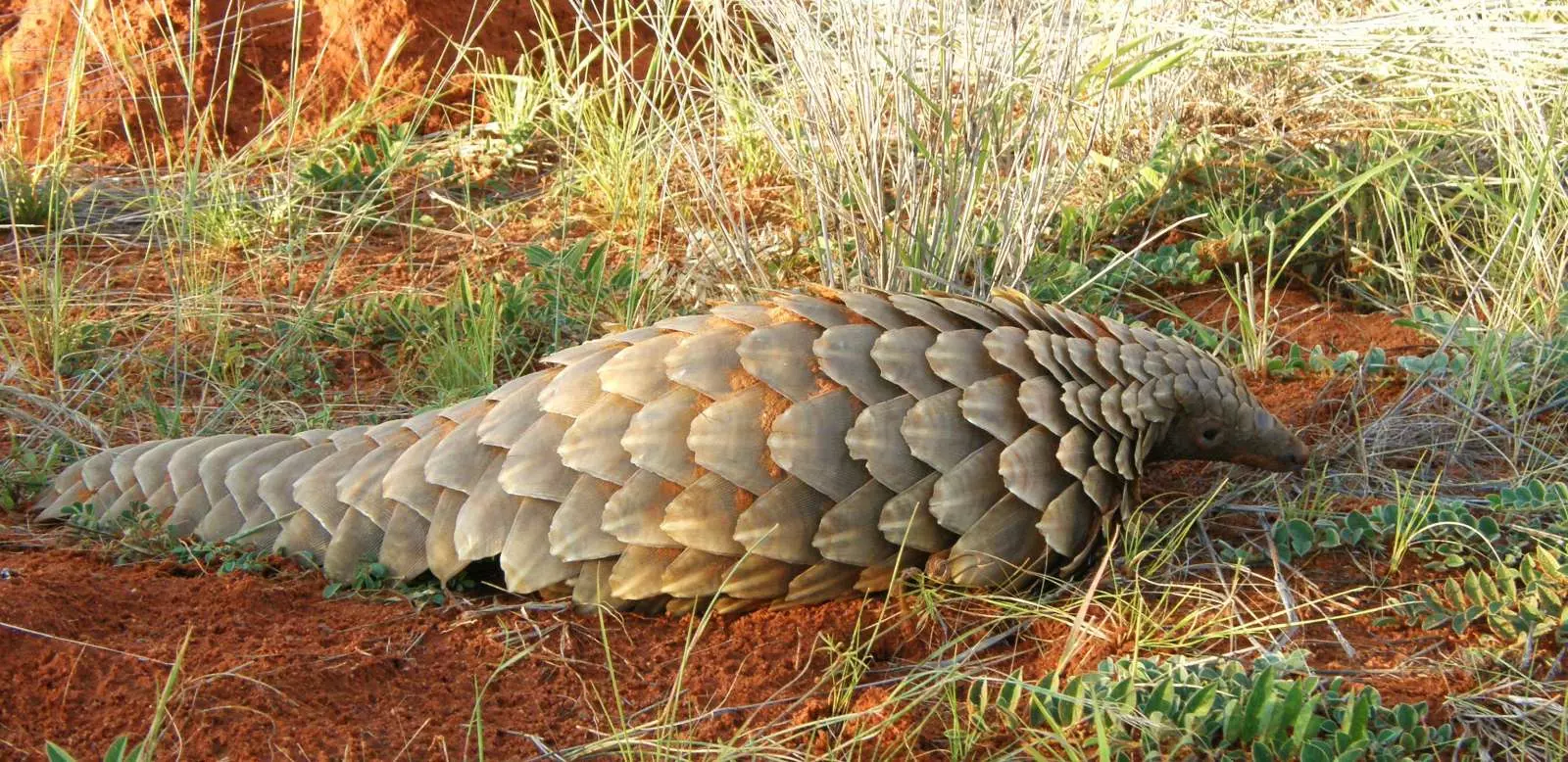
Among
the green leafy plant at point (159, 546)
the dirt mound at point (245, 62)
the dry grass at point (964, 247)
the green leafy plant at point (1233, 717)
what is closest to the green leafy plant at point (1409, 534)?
the dry grass at point (964, 247)

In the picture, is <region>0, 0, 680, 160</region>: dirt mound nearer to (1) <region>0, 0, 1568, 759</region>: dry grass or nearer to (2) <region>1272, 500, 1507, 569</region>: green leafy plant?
(1) <region>0, 0, 1568, 759</region>: dry grass

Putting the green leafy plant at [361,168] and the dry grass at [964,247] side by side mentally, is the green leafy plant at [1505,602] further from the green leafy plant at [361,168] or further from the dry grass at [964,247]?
the green leafy plant at [361,168]

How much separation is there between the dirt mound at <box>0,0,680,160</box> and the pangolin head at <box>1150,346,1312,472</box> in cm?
270

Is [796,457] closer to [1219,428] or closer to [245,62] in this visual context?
[1219,428]

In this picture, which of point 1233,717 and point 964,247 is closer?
point 1233,717

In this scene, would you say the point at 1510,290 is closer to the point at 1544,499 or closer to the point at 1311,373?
the point at 1311,373

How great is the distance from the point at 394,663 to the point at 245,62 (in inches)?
126

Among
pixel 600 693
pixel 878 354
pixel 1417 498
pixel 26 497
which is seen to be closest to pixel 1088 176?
pixel 1417 498

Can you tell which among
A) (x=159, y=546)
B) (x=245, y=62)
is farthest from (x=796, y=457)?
(x=245, y=62)

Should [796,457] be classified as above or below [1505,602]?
above

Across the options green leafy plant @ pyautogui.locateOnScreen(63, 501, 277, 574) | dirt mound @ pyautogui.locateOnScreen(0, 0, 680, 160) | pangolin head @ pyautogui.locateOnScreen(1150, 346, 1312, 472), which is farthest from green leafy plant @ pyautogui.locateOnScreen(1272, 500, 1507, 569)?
dirt mound @ pyautogui.locateOnScreen(0, 0, 680, 160)

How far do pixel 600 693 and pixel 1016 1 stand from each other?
1614 mm

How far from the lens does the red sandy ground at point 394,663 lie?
5.74 ft

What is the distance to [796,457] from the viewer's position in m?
2.00
